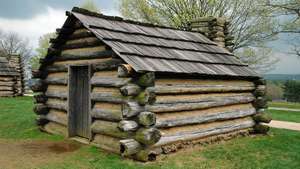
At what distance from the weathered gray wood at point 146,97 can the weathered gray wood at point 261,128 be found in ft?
18.6

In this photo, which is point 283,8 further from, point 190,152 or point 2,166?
point 2,166

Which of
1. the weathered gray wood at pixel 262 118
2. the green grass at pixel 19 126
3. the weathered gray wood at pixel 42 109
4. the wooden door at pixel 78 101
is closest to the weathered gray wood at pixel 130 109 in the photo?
the wooden door at pixel 78 101

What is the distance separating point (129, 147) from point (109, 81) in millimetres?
1928

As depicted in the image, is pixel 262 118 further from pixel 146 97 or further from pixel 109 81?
pixel 109 81

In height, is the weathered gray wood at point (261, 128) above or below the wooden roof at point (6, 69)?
below

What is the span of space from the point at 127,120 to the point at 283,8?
2038 centimetres

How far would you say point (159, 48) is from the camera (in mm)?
10016

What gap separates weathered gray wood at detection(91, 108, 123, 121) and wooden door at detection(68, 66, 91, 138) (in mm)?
976

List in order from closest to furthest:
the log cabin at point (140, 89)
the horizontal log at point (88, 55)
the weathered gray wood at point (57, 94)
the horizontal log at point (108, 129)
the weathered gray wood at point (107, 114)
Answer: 1. the log cabin at point (140, 89)
2. the horizontal log at point (108, 129)
3. the weathered gray wood at point (107, 114)
4. the horizontal log at point (88, 55)
5. the weathered gray wood at point (57, 94)

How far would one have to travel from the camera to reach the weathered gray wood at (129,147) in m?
7.92

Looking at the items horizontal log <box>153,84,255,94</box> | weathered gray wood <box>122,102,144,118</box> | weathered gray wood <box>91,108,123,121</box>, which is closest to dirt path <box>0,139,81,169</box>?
weathered gray wood <box>91,108,123,121</box>

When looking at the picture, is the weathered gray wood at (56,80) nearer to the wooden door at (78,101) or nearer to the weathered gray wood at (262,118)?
the wooden door at (78,101)

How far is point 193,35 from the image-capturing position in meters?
13.3

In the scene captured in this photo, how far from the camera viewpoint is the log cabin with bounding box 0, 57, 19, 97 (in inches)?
1113
